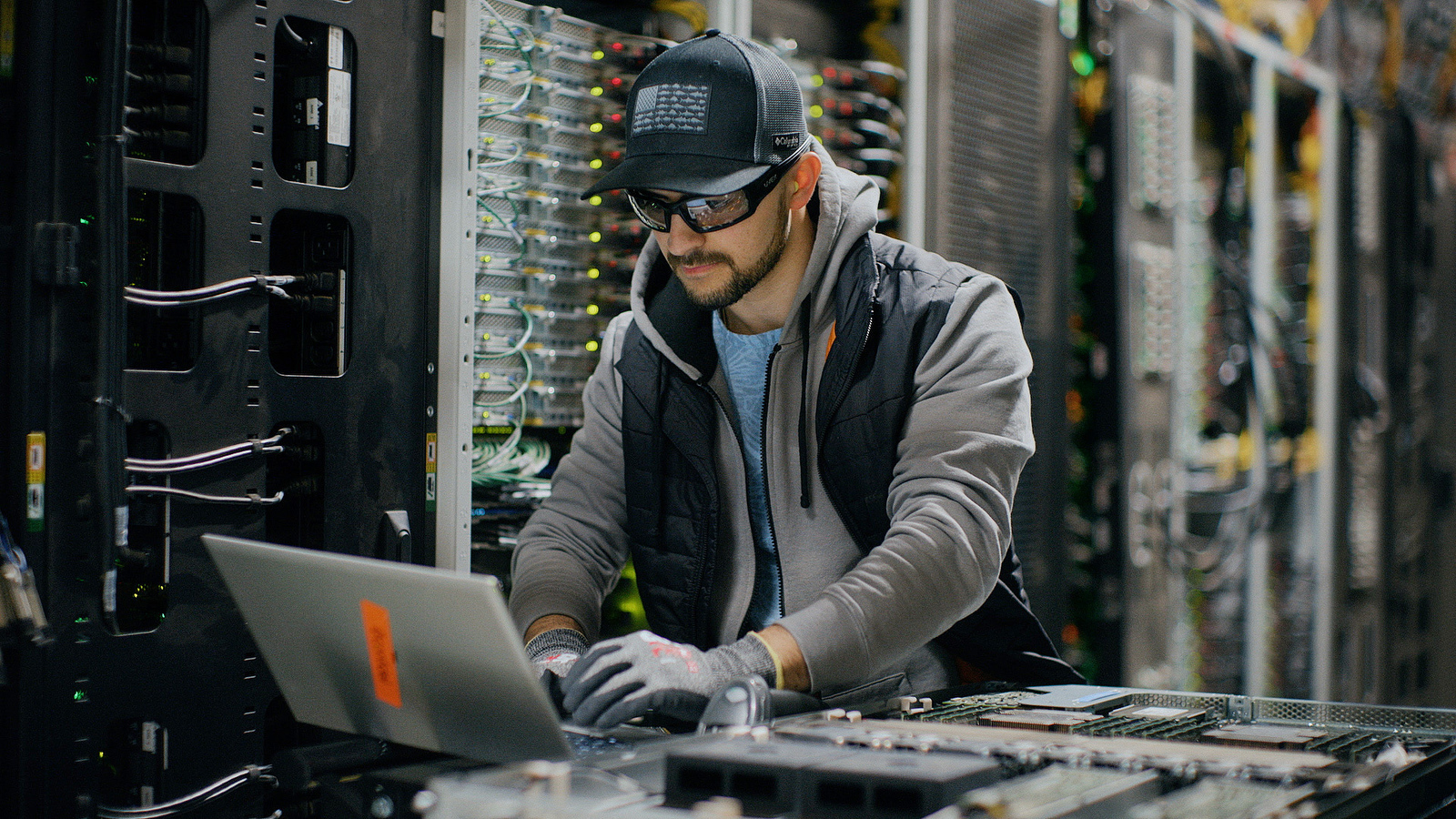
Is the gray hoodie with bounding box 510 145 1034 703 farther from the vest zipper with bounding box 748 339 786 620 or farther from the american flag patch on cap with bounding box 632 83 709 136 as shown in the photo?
the american flag patch on cap with bounding box 632 83 709 136

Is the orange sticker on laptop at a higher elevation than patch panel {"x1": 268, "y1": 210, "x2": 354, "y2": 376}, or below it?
below

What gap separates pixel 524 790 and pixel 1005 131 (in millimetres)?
2769

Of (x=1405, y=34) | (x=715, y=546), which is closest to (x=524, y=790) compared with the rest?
(x=715, y=546)

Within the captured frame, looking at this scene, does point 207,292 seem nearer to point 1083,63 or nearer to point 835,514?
point 835,514

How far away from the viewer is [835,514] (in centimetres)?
191

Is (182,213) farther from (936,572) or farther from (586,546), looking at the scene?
(936,572)

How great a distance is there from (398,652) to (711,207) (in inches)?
34.7

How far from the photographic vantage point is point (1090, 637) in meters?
3.67

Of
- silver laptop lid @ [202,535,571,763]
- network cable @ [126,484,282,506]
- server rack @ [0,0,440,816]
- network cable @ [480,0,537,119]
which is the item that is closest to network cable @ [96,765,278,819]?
server rack @ [0,0,440,816]

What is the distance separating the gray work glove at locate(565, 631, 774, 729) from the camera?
129 cm

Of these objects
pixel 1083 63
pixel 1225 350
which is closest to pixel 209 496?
pixel 1083 63

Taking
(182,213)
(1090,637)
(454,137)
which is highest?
(454,137)

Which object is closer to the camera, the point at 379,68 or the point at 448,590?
the point at 448,590

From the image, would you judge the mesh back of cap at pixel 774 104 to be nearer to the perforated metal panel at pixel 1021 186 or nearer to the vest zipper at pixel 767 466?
the vest zipper at pixel 767 466
